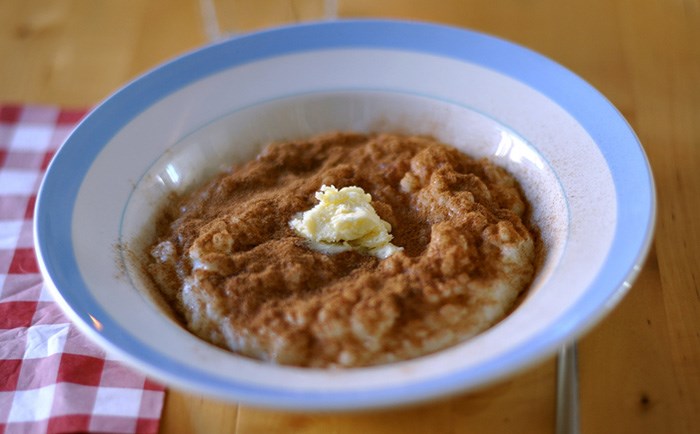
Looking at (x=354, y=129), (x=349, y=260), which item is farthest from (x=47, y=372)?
(x=354, y=129)

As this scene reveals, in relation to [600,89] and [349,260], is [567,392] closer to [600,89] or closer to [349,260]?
[349,260]

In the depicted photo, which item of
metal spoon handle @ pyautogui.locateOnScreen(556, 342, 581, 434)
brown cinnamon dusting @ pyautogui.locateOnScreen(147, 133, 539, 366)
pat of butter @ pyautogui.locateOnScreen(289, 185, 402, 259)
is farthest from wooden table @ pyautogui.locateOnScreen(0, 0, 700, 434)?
pat of butter @ pyautogui.locateOnScreen(289, 185, 402, 259)

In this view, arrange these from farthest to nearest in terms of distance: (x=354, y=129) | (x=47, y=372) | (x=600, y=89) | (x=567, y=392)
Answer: (x=600, y=89) → (x=354, y=129) → (x=47, y=372) → (x=567, y=392)

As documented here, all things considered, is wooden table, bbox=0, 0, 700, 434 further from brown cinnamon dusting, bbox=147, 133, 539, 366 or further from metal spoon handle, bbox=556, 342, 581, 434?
brown cinnamon dusting, bbox=147, 133, 539, 366

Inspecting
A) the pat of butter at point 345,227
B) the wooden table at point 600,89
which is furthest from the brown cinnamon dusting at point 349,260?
the wooden table at point 600,89

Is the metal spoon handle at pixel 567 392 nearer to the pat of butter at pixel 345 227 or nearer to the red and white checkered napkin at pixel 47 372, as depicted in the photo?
the pat of butter at pixel 345 227
